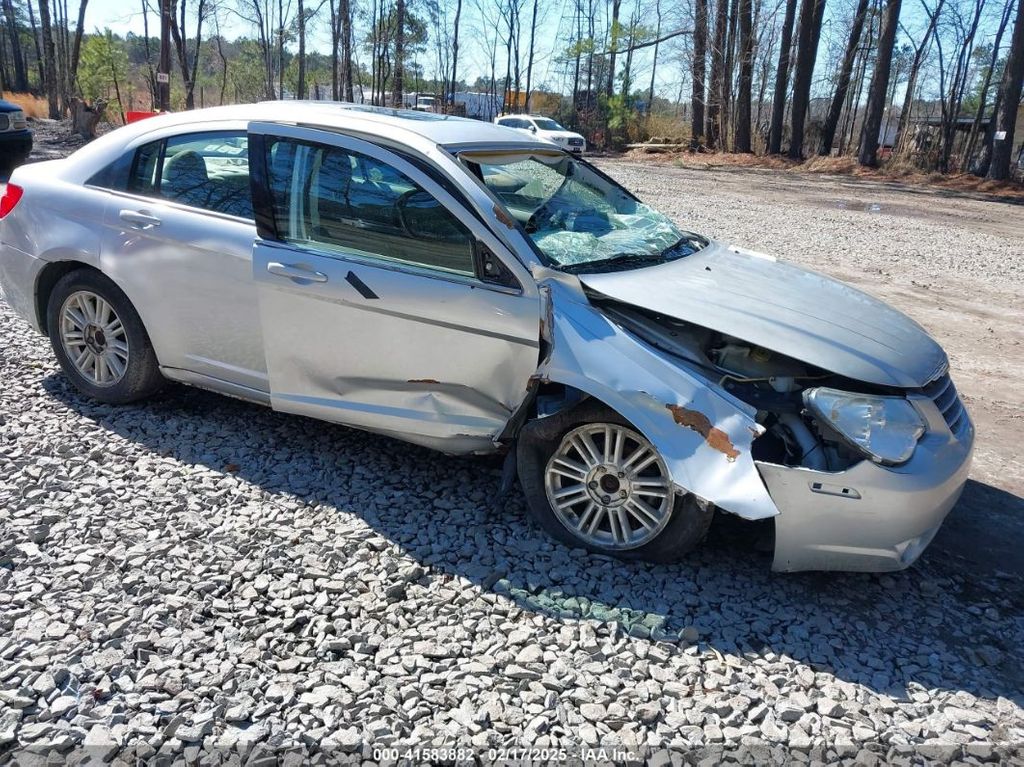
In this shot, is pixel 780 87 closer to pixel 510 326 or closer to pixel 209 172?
pixel 209 172

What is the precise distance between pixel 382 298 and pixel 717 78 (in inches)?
1383

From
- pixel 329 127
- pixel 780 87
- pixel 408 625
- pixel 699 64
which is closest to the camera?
pixel 408 625

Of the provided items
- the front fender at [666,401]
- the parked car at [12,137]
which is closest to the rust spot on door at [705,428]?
the front fender at [666,401]

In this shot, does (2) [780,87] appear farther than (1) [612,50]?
No

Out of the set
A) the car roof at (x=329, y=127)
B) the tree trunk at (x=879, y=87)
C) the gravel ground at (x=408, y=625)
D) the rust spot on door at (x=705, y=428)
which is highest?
the tree trunk at (x=879, y=87)

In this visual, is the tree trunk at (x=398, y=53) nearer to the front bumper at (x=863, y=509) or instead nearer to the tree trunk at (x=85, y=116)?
the tree trunk at (x=85, y=116)

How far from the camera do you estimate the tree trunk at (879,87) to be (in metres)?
27.1

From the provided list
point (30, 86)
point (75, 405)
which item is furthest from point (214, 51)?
point (75, 405)

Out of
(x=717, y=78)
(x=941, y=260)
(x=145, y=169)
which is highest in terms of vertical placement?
(x=717, y=78)

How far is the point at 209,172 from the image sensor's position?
4254 mm

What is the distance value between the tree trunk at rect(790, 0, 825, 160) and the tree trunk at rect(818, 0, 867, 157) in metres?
1.38

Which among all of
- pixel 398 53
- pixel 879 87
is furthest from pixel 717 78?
pixel 398 53

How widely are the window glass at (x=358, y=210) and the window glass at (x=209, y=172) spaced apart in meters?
0.21

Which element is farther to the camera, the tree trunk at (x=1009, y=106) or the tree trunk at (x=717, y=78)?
the tree trunk at (x=717, y=78)
